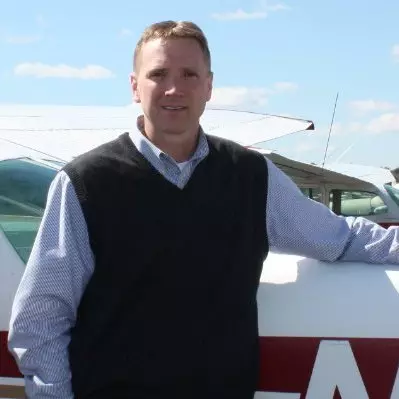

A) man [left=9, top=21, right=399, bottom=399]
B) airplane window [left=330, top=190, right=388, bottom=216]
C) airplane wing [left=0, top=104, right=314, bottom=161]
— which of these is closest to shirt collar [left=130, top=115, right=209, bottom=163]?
man [left=9, top=21, right=399, bottom=399]

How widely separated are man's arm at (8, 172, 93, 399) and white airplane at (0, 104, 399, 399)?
22 centimetres

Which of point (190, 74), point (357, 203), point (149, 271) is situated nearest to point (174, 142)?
point (190, 74)

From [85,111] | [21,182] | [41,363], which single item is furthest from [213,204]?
[85,111]

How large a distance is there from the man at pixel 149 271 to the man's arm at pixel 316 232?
0.17 m

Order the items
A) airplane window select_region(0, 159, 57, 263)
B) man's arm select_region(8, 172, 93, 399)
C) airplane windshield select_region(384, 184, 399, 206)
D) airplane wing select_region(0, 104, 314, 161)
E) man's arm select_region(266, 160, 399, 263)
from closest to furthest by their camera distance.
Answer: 1. man's arm select_region(8, 172, 93, 399)
2. man's arm select_region(266, 160, 399, 263)
3. airplane window select_region(0, 159, 57, 263)
4. airplane wing select_region(0, 104, 314, 161)
5. airplane windshield select_region(384, 184, 399, 206)

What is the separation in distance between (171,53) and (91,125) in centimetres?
379

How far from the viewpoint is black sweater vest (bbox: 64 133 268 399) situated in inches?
75.5

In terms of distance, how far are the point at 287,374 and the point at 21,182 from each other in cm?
115

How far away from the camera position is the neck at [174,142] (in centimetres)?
202

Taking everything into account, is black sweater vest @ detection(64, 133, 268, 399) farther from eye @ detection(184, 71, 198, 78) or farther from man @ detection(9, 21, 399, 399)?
eye @ detection(184, 71, 198, 78)

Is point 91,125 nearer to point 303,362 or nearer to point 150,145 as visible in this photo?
point 150,145

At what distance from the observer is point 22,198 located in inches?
98.3

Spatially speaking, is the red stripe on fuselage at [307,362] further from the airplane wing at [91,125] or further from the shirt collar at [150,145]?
the airplane wing at [91,125]

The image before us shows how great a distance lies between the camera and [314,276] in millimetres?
2234
